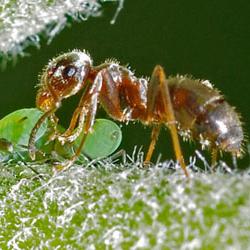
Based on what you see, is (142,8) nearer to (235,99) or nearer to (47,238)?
(235,99)

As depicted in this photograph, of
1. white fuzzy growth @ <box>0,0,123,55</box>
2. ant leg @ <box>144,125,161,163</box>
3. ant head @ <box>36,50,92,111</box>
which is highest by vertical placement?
white fuzzy growth @ <box>0,0,123,55</box>

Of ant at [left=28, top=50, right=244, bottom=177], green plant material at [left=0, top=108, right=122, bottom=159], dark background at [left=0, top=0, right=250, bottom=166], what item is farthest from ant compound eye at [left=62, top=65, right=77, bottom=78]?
dark background at [left=0, top=0, right=250, bottom=166]

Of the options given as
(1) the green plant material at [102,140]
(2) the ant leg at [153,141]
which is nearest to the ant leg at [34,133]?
(1) the green plant material at [102,140]

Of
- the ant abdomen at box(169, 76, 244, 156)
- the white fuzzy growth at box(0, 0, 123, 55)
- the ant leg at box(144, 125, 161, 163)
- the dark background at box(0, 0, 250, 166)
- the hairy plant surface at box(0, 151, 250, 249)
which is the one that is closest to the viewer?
the hairy plant surface at box(0, 151, 250, 249)

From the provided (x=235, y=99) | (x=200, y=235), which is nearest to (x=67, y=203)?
(x=200, y=235)

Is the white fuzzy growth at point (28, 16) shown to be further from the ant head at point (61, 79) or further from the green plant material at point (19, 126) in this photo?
the ant head at point (61, 79)

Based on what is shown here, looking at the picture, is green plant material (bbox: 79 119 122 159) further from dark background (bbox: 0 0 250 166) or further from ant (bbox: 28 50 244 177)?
dark background (bbox: 0 0 250 166)

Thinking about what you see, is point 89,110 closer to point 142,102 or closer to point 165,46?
point 142,102

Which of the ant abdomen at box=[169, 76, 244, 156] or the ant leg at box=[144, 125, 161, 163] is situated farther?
the ant leg at box=[144, 125, 161, 163]

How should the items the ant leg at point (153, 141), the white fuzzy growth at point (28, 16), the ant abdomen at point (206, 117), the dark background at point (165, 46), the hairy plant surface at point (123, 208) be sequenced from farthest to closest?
the dark background at point (165, 46)
the ant leg at point (153, 141)
the ant abdomen at point (206, 117)
the white fuzzy growth at point (28, 16)
the hairy plant surface at point (123, 208)
